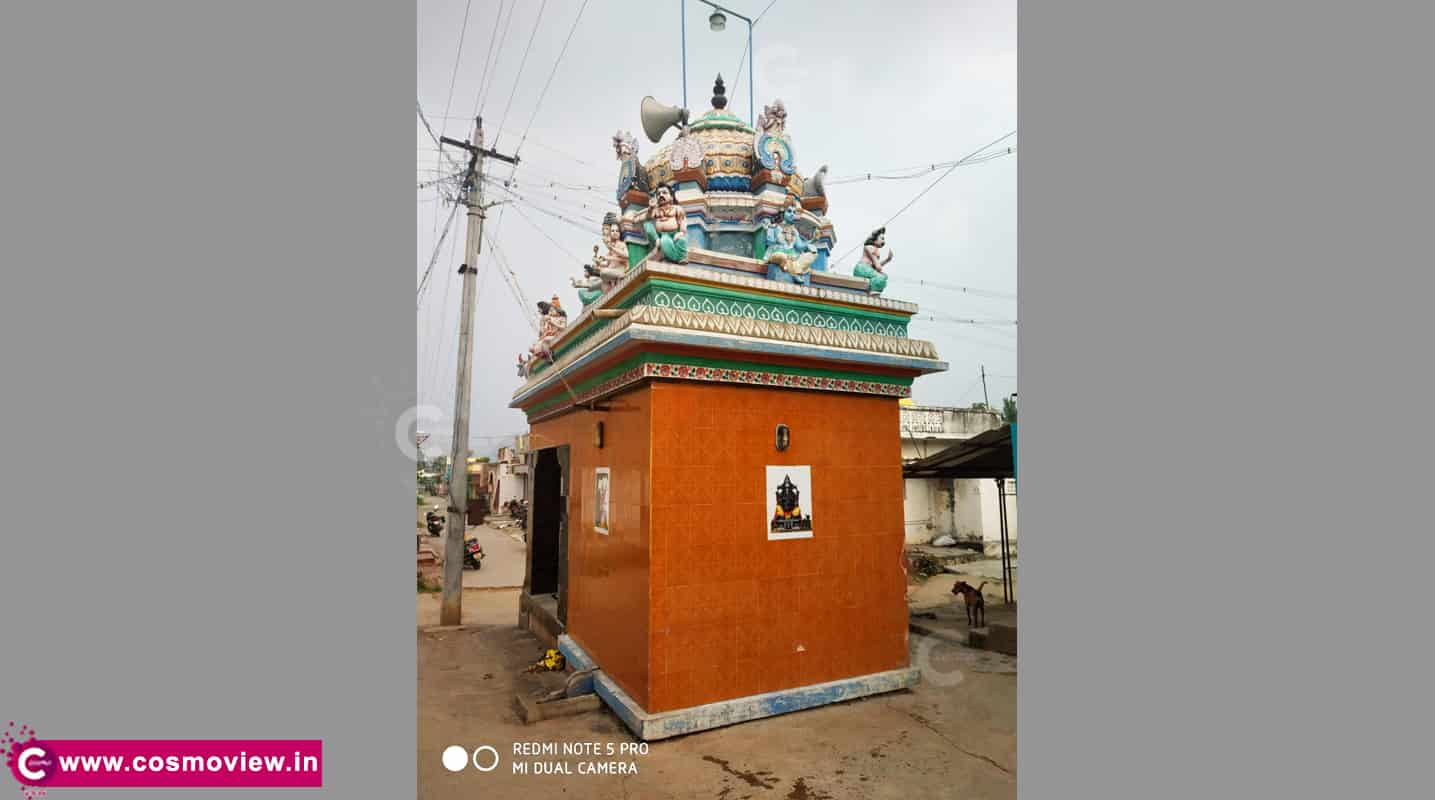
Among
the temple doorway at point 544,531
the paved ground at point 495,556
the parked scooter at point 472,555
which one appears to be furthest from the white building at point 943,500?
the parked scooter at point 472,555

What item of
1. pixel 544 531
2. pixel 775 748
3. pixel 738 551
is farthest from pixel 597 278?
pixel 775 748

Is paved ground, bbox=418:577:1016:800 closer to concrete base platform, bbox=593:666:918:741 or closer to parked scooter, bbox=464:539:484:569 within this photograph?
concrete base platform, bbox=593:666:918:741

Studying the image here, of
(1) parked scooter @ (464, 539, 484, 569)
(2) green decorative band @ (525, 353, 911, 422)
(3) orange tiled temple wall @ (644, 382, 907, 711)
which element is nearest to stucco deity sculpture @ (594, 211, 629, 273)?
(2) green decorative band @ (525, 353, 911, 422)

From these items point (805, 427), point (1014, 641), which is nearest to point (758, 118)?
point (805, 427)

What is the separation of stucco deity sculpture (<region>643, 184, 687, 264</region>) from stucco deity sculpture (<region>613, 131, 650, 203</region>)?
6.72ft

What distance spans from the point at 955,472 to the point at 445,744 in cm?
854

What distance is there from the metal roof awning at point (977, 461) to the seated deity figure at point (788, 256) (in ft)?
16.1

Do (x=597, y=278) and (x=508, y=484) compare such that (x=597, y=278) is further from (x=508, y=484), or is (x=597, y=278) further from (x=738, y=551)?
(x=508, y=484)

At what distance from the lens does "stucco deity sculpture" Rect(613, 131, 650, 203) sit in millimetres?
8289

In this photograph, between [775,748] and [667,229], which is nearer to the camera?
[775,748]

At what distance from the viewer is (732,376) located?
6.12 metres

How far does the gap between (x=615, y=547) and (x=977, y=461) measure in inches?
263

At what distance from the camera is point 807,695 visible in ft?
19.9

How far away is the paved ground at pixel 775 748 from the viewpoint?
4502 millimetres
